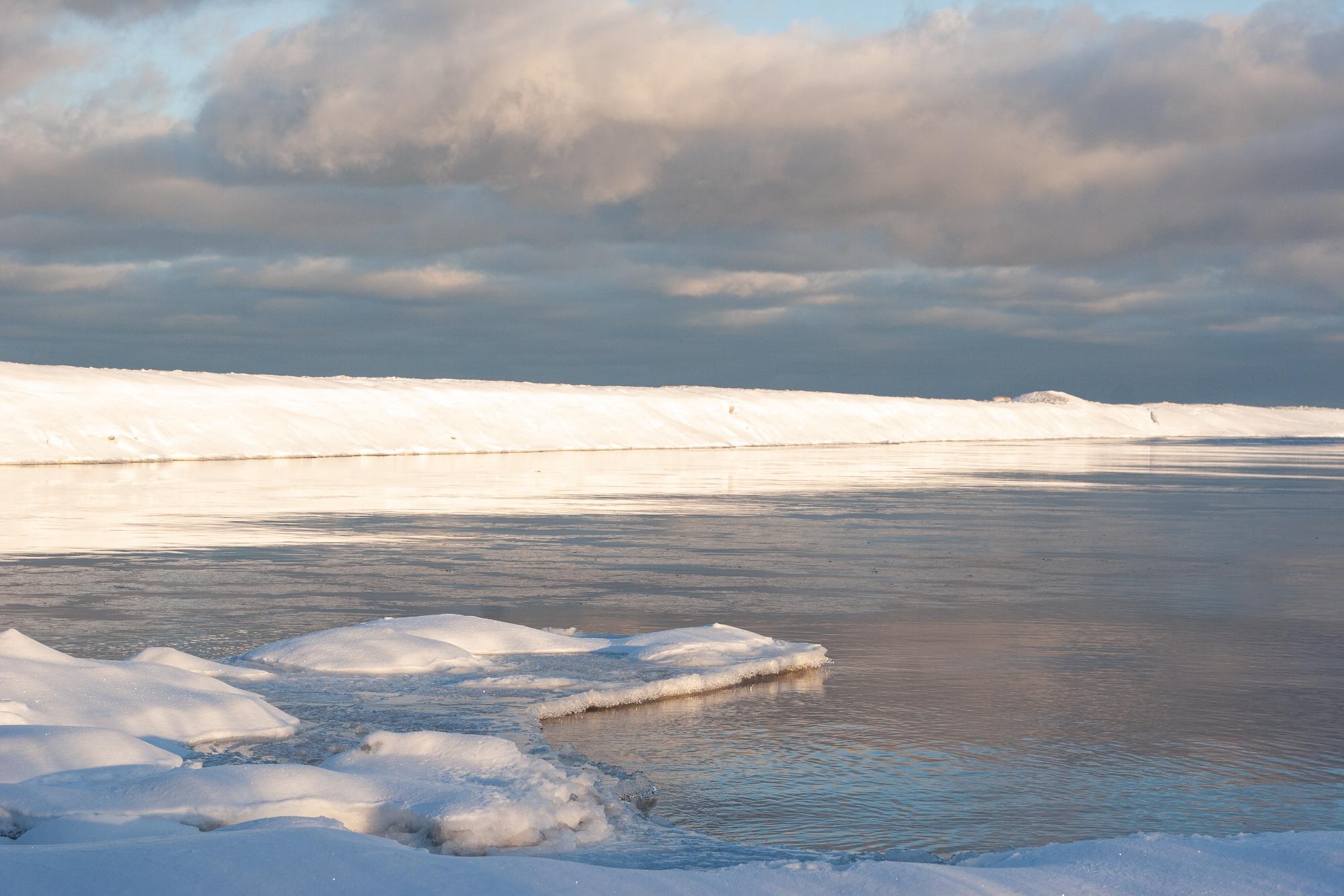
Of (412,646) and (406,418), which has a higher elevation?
(406,418)

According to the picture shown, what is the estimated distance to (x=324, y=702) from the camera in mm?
7480

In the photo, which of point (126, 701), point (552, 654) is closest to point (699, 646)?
point (552, 654)

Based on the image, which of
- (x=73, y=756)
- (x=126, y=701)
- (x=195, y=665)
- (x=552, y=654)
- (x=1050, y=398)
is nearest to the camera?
(x=73, y=756)

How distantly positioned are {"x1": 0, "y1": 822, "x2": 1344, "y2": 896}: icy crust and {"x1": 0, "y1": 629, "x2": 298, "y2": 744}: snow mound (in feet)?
6.95

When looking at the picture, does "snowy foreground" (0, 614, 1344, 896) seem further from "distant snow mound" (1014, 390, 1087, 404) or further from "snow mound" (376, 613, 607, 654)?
"distant snow mound" (1014, 390, 1087, 404)

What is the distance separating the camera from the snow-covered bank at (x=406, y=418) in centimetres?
3916

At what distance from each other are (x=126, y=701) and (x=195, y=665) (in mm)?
1346

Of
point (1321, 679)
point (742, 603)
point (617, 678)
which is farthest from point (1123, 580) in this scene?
point (617, 678)

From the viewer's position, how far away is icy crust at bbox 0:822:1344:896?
3898mm

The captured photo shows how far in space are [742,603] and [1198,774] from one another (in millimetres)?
5981

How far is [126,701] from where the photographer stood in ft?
21.9

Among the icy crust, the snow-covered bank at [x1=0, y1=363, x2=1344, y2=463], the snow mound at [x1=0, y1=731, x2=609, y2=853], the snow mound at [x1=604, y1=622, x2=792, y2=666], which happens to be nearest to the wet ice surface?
the snow mound at [x1=0, y1=731, x2=609, y2=853]

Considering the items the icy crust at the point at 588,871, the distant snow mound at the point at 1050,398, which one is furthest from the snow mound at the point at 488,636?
the distant snow mound at the point at 1050,398

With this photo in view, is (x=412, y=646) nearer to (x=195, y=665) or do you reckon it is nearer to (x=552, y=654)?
(x=552, y=654)
